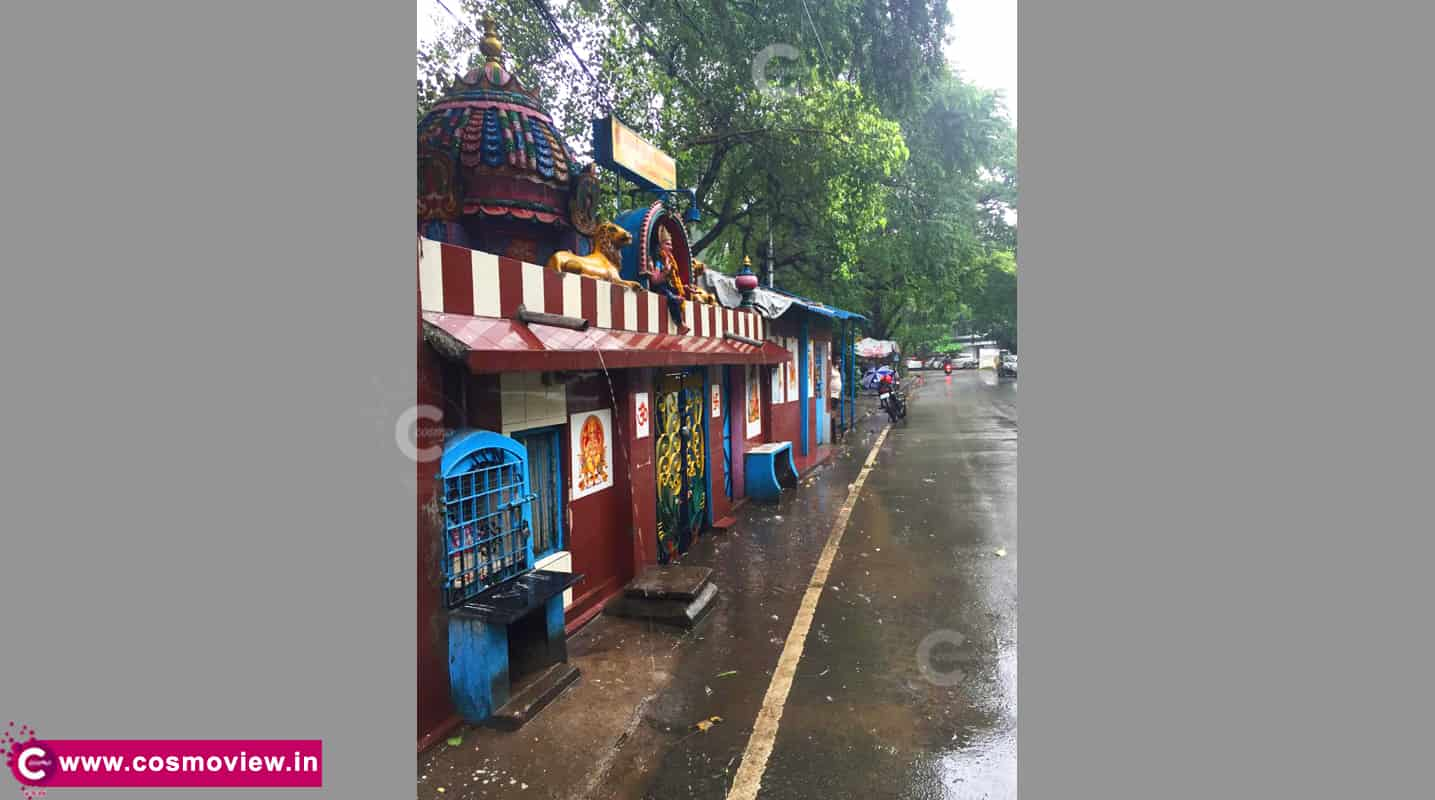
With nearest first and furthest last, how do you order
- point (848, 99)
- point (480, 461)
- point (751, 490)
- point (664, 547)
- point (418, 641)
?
point (418, 641) < point (480, 461) < point (664, 547) < point (751, 490) < point (848, 99)

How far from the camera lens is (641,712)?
3.99 metres

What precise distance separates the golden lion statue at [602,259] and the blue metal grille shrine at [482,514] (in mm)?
1862

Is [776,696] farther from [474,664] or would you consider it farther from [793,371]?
[793,371]

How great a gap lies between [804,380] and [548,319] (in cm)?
976

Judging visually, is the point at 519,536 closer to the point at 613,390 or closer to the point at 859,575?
the point at 613,390

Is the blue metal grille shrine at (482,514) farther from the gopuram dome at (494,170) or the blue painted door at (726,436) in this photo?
the blue painted door at (726,436)

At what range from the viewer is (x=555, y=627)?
438 centimetres

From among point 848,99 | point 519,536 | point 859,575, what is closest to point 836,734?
point 519,536

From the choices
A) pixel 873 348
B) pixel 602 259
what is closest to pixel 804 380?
pixel 602 259

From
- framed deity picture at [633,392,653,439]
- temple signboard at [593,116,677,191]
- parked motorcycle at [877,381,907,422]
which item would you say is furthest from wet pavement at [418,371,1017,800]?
parked motorcycle at [877,381,907,422]

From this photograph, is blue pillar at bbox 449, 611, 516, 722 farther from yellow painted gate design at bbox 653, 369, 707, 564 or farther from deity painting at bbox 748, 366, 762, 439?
deity painting at bbox 748, 366, 762, 439

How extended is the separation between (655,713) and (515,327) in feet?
8.18

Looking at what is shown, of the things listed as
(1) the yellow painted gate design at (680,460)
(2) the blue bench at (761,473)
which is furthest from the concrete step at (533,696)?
(2) the blue bench at (761,473)

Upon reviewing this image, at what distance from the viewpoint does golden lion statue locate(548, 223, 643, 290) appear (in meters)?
5.37
